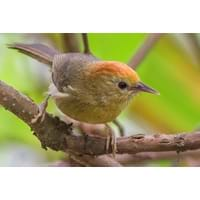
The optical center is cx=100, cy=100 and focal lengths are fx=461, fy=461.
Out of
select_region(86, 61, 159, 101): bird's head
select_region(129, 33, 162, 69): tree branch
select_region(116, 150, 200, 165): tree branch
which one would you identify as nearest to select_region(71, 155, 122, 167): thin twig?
select_region(116, 150, 200, 165): tree branch

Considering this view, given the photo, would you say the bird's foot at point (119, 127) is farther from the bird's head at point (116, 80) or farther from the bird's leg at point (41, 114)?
the bird's leg at point (41, 114)

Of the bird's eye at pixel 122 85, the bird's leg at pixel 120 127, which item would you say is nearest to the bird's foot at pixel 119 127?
the bird's leg at pixel 120 127

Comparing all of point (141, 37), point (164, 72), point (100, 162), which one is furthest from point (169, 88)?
point (100, 162)

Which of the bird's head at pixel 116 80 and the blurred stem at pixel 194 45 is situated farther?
the blurred stem at pixel 194 45

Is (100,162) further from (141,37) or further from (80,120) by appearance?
(141,37)

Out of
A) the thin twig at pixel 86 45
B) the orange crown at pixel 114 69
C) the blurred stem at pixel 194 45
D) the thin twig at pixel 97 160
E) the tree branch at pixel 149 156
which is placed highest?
the blurred stem at pixel 194 45

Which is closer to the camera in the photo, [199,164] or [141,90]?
[141,90]

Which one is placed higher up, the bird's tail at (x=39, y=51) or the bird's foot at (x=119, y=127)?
the bird's tail at (x=39, y=51)

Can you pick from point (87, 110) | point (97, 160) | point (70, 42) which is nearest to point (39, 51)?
point (70, 42)
